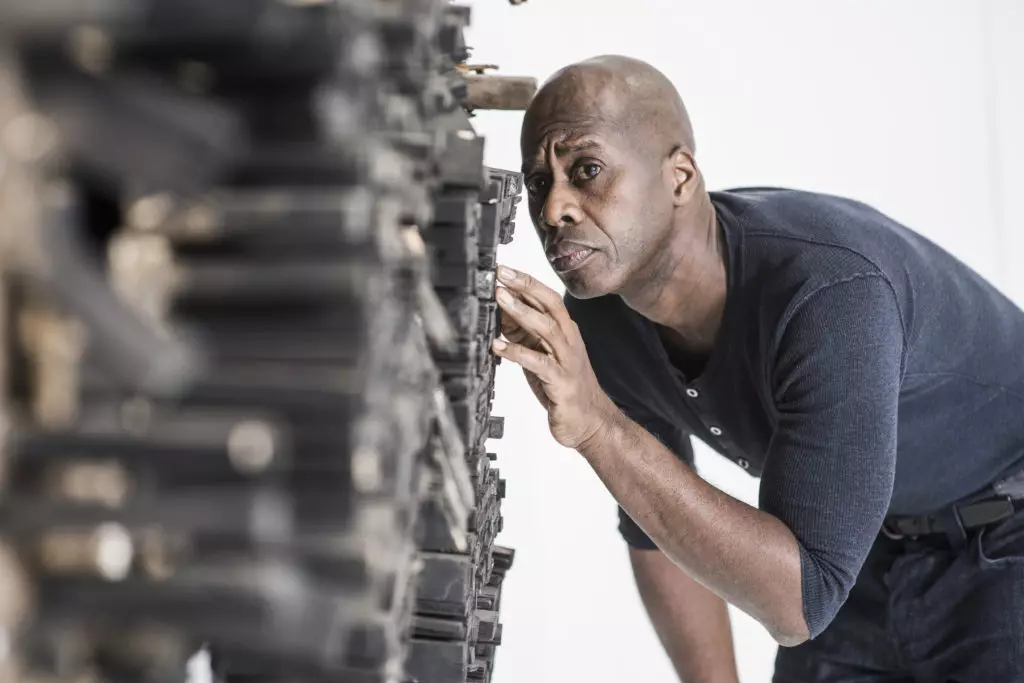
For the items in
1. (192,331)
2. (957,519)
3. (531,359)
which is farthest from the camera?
(957,519)

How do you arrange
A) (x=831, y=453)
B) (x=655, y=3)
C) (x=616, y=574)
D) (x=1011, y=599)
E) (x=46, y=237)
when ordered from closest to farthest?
(x=46, y=237)
(x=831, y=453)
(x=1011, y=599)
(x=616, y=574)
(x=655, y=3)

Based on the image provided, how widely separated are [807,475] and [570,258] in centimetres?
30

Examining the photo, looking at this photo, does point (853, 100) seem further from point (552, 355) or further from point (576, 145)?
point (552, 355)

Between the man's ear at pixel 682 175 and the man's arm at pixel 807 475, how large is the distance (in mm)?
193

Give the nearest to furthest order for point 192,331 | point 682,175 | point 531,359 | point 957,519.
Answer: point 192,331, point 531,359, point 682,175, point 957,519

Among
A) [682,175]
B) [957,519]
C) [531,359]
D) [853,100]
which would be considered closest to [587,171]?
[682,175]

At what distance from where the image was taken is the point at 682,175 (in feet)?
3.77

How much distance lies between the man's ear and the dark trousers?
1.73 ft

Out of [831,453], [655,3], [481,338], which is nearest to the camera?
[481,338]

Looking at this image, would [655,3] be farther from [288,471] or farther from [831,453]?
[288,471]

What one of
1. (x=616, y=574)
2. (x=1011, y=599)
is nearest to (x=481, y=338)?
(x=1011, y=599)

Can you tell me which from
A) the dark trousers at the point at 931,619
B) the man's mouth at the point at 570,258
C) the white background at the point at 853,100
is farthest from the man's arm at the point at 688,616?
the white background at the point at 853,100

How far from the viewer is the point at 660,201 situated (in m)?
1.11

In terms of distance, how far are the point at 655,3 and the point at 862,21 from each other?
539 millimetres
